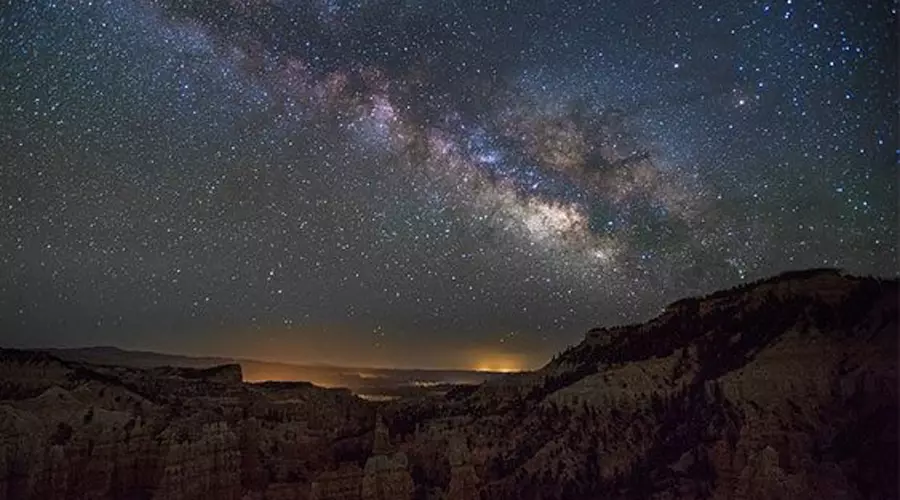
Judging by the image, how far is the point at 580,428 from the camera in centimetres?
4850

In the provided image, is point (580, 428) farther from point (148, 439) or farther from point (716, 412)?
point (148, 439)

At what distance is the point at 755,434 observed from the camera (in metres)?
36.6

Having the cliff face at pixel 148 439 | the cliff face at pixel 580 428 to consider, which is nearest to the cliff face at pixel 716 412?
the cliff face at pixel 580 428

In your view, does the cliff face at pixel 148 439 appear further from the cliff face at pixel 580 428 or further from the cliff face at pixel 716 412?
the cliff face at pixel 716 412

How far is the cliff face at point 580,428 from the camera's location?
114 feet

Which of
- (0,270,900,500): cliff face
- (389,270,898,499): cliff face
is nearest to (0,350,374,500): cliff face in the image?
(0,270,900,500): cliff face

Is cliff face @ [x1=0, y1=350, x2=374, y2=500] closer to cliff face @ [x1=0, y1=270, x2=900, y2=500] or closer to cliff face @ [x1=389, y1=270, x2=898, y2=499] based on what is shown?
cliff face @ [x1=0, y1=270, x2=900, y2=500]

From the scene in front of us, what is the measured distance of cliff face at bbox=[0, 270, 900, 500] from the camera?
114 ft

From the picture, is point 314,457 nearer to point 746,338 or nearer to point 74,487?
point 74,487

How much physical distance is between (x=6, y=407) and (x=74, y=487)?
19.0 ft

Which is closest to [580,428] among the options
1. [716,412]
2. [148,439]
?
[716,412]

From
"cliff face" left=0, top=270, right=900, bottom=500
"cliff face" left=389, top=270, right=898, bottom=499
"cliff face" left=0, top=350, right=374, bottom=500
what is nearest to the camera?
"cliff face" left=389, top=270, right=898, bottom=499

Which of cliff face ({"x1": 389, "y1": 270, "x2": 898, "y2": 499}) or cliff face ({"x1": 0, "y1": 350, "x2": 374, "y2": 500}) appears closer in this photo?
cliff face ({"x1": 389, "y1": 270, "x2": 898, "y2": 499})

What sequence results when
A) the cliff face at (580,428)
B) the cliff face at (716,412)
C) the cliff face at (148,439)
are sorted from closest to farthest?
1. the cliff face at (716,412)
2. the cliff face at (580,428)
3. the cliff face at (148,439)
